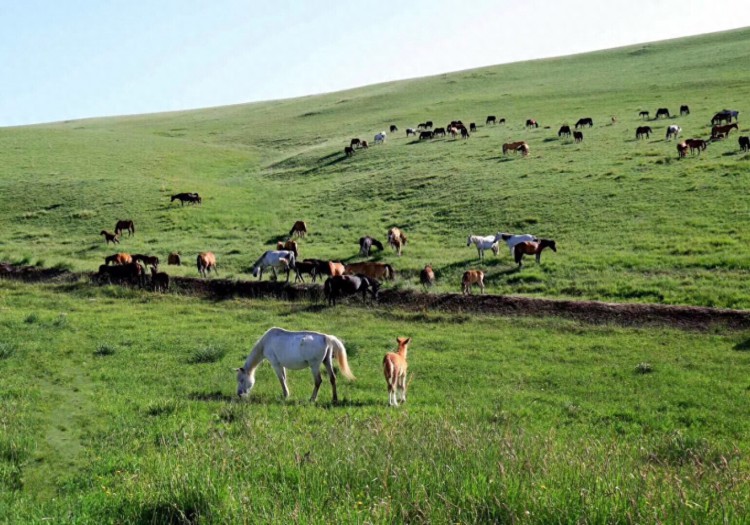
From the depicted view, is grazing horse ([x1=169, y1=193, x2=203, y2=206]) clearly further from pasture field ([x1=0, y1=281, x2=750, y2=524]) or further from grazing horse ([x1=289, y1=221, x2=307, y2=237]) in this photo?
pasture field ([x1=0, y1=281, x2=750, y2=524])

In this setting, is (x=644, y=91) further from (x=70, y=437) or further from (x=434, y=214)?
(x=70, y=437)

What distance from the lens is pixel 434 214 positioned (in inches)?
1561

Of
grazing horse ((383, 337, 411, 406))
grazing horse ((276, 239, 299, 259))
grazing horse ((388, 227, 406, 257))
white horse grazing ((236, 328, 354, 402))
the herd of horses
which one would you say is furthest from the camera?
the herd of horses

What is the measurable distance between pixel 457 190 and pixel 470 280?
67.7ft

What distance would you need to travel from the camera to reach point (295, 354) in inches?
543

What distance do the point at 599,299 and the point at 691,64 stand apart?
74.8 meters

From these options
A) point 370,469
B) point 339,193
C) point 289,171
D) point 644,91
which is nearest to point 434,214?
point 339,193

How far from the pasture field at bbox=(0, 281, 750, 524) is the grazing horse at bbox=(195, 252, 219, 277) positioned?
3.15 m

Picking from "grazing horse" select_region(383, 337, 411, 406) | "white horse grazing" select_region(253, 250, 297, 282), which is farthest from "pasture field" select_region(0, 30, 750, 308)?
"grazing horse" select_region(383, 337, 411, 406)

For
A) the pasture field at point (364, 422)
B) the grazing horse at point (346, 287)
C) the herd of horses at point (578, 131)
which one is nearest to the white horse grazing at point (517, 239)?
the grazing horse at point (346, 287)

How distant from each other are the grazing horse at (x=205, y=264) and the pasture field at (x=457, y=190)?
2.34 feet

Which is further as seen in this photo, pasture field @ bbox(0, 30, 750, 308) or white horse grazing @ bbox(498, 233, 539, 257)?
white horse grazing @ bbox(498, 233, 539, 257)

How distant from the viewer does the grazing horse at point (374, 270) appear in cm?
2652

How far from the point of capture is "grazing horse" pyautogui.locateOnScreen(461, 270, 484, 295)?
24047 mm
